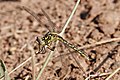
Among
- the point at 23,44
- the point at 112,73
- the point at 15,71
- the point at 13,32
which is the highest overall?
the point at 13,32

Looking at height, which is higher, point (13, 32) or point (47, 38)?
point (13, 32)

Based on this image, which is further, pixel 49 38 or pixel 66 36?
pixel 66 36

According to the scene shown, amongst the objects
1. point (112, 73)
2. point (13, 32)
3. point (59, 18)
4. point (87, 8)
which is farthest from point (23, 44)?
point (112, 73)

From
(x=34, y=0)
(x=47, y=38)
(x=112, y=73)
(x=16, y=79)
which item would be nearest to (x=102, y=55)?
(x=112, y=73)

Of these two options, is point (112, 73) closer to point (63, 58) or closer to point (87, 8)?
point (63, 58)

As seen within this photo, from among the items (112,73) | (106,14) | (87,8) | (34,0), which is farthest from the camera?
(34,0)

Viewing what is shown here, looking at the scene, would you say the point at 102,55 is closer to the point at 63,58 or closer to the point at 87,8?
the point at 63,58

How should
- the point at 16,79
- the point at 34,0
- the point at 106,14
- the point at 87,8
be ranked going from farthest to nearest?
the point at 34,0
the point at 87,8
the point at 106,14
the point at 16,79

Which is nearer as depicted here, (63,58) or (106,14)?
(63,58)
